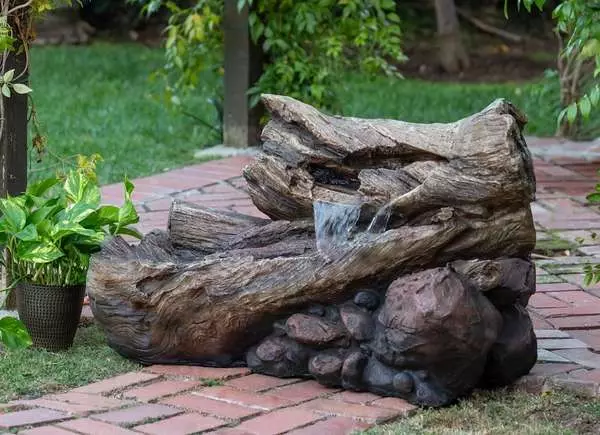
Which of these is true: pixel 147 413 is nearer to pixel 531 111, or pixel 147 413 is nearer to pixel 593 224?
pixel 593 224

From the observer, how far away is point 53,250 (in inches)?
160

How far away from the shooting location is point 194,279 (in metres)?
3.94

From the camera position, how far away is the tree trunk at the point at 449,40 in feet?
42.9

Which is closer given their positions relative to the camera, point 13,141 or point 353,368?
point 353,368

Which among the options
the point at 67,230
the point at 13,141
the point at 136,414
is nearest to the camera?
the point at 136,414

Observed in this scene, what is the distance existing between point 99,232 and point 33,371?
55cm

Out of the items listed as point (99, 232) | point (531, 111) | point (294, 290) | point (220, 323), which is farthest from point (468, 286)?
point (531, 111)

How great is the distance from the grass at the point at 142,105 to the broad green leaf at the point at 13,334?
3.27m

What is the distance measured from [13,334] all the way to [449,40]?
33.1 ft

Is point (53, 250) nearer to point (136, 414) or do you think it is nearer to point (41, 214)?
point (41, 214)

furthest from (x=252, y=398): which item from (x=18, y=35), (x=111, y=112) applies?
(x=111, y=112)

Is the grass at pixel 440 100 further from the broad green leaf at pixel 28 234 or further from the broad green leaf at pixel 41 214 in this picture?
the broad green leaf at pixel 28 234

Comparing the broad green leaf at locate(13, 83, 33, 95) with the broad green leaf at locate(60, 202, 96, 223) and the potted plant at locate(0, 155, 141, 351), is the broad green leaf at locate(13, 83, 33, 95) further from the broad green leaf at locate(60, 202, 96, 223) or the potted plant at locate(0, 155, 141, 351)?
the broad green leaf at locate(60, 202, 96, 223)

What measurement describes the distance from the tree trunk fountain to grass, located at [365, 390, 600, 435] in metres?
0.08
